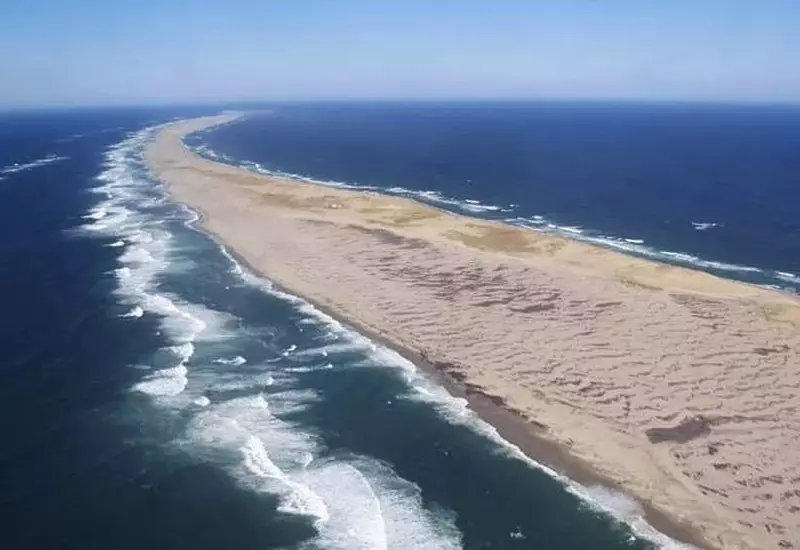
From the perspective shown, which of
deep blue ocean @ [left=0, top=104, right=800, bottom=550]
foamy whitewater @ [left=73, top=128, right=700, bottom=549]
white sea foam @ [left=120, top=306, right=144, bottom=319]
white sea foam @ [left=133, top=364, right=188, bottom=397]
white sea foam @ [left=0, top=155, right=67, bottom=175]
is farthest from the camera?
white sea foam @ [left=0, top=155, right=67, bottom=175]

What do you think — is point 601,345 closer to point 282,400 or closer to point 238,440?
point 282,400

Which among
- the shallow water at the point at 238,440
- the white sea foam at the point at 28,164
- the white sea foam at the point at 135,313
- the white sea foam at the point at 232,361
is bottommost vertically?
the shallow water at the point at 238,440

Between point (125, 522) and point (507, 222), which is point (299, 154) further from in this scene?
point (125, 522)

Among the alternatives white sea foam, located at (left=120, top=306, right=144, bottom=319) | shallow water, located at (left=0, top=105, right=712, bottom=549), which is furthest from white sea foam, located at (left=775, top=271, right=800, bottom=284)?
white sea foam, located at (left=120, top=306, right=144, bottom=319)

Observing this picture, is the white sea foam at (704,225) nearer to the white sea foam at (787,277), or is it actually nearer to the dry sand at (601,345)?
the white sea foam at (787,277)

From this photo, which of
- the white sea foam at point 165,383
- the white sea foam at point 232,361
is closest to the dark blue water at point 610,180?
the white sea foam at point 232,361

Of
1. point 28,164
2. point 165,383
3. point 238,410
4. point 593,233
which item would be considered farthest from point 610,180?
point 28,164

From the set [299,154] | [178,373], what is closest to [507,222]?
[178,373]

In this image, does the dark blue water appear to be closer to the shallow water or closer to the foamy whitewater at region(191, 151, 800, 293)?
the foamy whitewater at region(191, 151, 800, 293)
